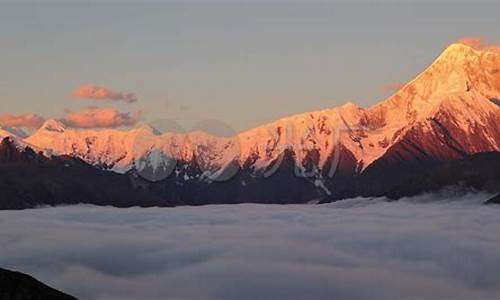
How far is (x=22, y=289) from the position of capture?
186m

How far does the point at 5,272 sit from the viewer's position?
193 m

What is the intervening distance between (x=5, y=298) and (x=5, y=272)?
16323mm

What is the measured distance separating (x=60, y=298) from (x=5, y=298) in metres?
18.4

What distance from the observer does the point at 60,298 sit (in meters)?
194

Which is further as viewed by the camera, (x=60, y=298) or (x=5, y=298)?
(x=60, y=298)

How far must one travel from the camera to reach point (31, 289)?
7397 inches

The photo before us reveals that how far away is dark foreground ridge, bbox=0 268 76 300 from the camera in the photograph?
7129 inches

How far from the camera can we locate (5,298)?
178 m

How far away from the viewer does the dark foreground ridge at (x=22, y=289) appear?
594ft

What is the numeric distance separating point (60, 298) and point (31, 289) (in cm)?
859

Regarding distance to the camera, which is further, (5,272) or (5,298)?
(5,272)

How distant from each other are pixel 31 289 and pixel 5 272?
31.0ft
